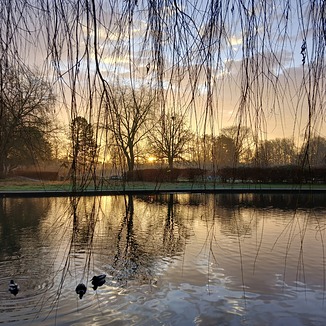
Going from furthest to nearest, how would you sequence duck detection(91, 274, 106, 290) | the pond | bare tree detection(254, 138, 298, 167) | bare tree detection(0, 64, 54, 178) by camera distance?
duck detection(91, 274, 106, 290) < the pond < bare tree detection(254, 138, 298, 167) < bare tree detection(0, 64, 54, 178)

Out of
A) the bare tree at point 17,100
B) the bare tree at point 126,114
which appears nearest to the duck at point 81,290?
the bare tree at point 17,100

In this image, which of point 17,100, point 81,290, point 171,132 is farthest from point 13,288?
point 171,132

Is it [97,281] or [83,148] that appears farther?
[97,281]

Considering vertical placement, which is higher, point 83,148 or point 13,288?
point 83,148

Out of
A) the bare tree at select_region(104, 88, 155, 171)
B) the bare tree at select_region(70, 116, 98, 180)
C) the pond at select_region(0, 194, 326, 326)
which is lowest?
the pond at select_region(0, 194, 326, 326)

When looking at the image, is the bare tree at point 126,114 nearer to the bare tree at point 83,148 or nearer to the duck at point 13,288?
the bare tree at point 83,148

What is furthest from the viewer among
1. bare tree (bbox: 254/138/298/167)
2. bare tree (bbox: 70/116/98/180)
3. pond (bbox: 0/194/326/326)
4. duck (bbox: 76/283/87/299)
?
duck (bbox: 76/283/87/299)

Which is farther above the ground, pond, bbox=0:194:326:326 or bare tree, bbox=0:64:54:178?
bare tree, bbox=0:64:54:178

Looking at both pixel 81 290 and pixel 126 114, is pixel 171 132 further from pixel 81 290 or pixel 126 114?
pixel 81 290

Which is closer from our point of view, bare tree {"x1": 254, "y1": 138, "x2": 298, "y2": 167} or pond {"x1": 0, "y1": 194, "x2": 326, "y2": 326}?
bare tree {"x1": 254, "y1": 138, "x2": 298, "y2": 167}

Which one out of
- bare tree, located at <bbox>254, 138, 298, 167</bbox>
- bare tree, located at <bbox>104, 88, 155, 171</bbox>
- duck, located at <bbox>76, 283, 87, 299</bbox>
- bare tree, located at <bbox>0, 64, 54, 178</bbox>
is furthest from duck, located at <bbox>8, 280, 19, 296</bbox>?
bare tree, located at <bbox>254, 138, 298, 167</bbox>

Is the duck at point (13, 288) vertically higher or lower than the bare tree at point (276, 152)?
lower

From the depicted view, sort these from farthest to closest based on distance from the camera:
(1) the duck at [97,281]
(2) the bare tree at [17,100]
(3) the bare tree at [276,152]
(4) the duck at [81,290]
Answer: (1) the duck at [97,281], (4) the duck at [81,290], (3) the bare tree at [276,152], (2) the bare tree at [17,100]

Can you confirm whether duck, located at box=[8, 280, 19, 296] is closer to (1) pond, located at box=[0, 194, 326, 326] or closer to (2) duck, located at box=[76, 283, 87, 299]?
(1) pond, located at box=[0, 194, 326, 326]
